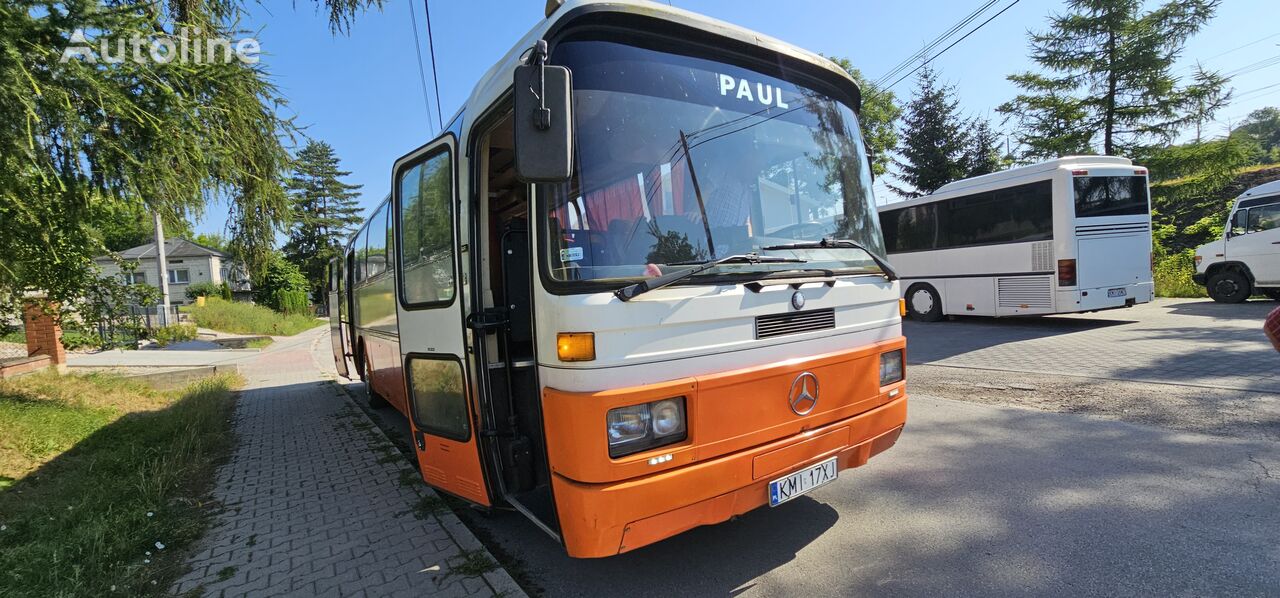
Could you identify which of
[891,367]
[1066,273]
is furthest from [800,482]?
[1066,273]

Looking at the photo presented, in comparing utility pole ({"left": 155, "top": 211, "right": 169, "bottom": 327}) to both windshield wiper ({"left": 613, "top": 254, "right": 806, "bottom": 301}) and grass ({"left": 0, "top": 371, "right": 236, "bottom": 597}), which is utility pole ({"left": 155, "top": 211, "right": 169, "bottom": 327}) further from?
windshield wiper ({"left": 613, "top": 254, "right": 806, "bottom": 301})

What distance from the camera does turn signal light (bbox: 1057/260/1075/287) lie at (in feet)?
34.7

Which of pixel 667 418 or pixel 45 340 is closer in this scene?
pixel 667 418

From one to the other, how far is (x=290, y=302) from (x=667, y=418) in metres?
43.2

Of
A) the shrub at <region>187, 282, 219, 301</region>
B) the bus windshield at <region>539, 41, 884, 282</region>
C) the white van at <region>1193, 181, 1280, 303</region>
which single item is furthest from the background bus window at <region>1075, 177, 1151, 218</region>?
the shrub at <region>187, 282, 219, 301</region>

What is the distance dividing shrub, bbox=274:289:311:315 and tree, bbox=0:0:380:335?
35.8m

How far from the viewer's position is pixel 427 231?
13.3ft

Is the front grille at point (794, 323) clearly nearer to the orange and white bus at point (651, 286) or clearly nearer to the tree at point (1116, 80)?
the orange and white bus at point (651, 286)

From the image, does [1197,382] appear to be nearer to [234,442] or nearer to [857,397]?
[857,397]

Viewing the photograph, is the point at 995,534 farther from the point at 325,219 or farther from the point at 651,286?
the point at 325,219

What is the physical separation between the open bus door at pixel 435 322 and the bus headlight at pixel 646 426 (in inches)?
46.6

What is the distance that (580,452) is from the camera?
261cm

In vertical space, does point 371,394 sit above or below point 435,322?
below

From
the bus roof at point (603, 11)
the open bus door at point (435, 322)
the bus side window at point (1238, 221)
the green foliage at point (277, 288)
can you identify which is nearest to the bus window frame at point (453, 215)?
the open bus door at point (435, 322)
